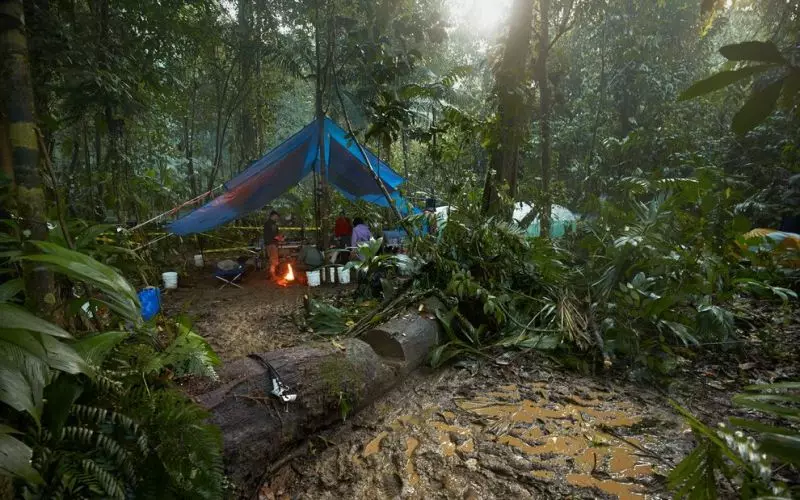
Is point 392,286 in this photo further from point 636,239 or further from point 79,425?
point 79,425

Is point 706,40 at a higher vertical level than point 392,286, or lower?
higher

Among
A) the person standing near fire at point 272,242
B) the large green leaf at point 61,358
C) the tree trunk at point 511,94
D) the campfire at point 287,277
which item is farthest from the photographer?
the person standing near fire at point 272,242

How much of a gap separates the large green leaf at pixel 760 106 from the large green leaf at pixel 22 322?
180 cm

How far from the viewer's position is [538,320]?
3.94 m

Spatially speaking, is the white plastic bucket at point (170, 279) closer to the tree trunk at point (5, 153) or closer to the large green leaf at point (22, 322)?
the tree trunk at point (5, 153)

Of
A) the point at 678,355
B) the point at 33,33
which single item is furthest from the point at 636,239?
the point at 33,33

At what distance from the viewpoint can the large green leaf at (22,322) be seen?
41.3 inches

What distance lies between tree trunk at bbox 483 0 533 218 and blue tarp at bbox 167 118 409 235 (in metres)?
1.71

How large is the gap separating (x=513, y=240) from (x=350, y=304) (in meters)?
2.04

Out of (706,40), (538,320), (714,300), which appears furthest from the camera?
(706,40)

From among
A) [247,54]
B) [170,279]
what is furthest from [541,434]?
[247,54]

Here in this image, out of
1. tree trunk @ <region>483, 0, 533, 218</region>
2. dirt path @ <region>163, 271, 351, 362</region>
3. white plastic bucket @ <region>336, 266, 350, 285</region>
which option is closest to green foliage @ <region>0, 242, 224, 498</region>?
dirt path @ <region>163, 271, 351, 362</region>

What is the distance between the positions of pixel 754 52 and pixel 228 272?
6550mm

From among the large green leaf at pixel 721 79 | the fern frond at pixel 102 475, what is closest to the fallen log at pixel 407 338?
the fern frond at pixel 102 475
